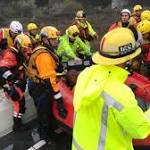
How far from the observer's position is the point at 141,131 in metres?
2.49

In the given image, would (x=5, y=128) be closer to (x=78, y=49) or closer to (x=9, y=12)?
(x=78, y=49)

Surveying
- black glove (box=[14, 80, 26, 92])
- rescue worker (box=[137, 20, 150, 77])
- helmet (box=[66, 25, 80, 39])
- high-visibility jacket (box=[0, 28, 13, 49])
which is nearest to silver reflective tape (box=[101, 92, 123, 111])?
black glove (box=[14, 80, 26, 92])

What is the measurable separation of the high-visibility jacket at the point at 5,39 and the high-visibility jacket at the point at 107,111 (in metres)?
5.78

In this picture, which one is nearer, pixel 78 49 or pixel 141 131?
pixel 141 131

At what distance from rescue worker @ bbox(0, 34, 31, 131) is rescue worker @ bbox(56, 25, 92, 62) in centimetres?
221

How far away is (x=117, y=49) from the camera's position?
2539mm

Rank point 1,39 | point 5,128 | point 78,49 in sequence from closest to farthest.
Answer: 1. point 5,128
2. point 1,39
3. point 78,49

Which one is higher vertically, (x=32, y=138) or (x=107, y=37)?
(x=107, y=37)

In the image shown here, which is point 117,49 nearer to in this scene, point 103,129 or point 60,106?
point 103,129

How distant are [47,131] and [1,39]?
2.91 metres

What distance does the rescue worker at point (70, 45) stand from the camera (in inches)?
344

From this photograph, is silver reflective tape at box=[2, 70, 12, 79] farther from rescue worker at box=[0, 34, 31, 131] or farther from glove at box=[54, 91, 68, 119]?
glove at box=[54, 91, 68, 119]

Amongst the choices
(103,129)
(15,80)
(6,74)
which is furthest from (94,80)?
(15,80)

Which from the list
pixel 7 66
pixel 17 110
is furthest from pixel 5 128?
pixel 7 66
